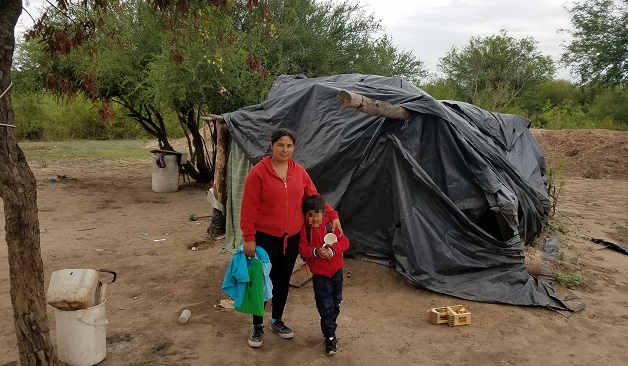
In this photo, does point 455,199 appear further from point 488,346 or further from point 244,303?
point 244,303

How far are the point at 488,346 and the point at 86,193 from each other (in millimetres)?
10154

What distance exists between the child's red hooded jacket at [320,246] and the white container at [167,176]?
849 centimetres

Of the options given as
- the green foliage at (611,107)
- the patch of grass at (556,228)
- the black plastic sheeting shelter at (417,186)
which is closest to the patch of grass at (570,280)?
the black plastic sheeting shelter at (417,186)

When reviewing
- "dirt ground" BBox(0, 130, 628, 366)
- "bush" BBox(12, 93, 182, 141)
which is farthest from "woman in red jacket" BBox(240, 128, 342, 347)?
"bush" BBox(12, 93, 182, 141)

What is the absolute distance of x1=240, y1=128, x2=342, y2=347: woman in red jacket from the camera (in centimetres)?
357

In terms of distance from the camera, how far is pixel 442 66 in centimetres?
3550

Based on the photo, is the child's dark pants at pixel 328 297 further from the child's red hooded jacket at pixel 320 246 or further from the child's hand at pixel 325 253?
the child's hand at pixel 325 253

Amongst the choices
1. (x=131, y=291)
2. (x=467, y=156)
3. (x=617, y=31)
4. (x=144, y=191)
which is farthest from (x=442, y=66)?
(x=131, y=291)

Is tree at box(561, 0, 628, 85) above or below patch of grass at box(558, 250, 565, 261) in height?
above

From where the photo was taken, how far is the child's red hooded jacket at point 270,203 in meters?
3.57

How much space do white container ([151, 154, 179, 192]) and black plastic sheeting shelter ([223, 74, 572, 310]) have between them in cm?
527

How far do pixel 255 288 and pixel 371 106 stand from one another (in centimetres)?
251

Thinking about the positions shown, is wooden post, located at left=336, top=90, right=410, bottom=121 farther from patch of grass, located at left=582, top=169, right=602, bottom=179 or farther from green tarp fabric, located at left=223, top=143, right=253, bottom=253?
patch of grass, located at left=582, top=169, right=602, bottom=179

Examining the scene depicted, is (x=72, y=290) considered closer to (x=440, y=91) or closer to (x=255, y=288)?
(x=255, y=288)
